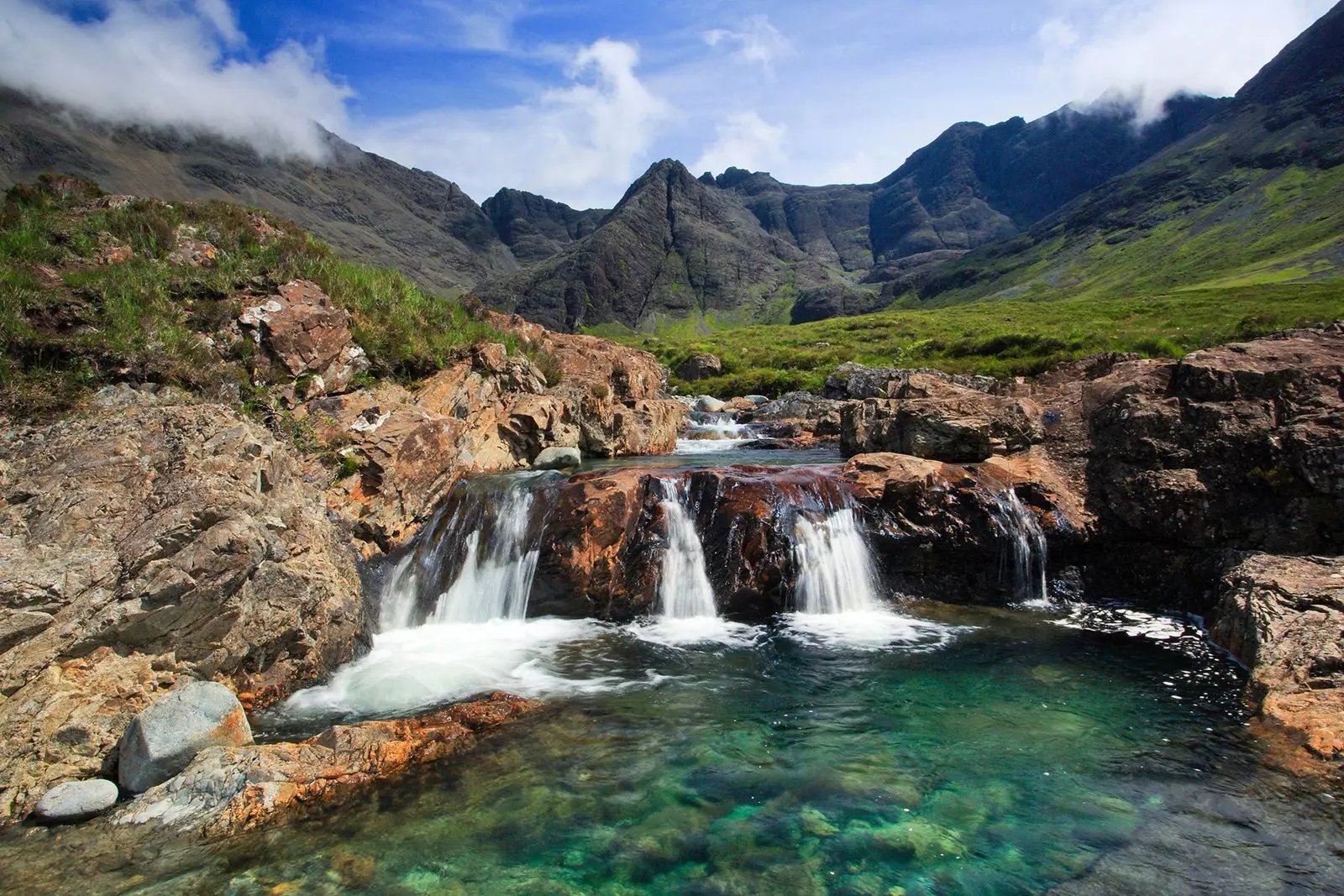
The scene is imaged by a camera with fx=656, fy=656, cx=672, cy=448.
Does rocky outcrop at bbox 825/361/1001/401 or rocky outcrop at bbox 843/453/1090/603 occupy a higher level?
rocky outcrop at bbox 825/361/1001/401

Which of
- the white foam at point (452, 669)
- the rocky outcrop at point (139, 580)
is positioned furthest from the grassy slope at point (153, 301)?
the white foam at point (452, 669)

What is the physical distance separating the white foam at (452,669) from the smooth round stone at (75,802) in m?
2.67

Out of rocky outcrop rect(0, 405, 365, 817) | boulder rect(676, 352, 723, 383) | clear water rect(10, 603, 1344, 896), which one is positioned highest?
boulder rect(676, 352, 723, 383)

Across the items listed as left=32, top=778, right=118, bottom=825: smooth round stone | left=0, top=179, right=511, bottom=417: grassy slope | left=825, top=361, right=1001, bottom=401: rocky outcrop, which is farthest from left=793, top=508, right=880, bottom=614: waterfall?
left=825, top=361, right=1001, bottom=401: rocky outcrop

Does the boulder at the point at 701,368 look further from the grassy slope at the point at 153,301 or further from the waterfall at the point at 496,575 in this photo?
the waterfall at the point at 496,575

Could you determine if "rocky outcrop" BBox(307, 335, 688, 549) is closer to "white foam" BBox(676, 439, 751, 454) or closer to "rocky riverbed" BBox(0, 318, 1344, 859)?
"rocky riverbed" BBox(0, 318, 1344, 859)

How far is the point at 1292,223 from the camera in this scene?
115m

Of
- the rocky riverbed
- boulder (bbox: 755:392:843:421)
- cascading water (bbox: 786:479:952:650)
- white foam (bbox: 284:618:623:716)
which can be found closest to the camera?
the rocky riverbed

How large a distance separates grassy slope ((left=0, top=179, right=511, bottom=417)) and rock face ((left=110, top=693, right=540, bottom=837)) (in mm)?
6680

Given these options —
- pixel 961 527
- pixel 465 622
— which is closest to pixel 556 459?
pixel 465 622

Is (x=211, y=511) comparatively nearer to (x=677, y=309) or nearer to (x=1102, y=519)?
(x=1102, y=519)

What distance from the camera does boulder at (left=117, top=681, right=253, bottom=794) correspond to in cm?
734

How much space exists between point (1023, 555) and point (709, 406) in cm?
3888

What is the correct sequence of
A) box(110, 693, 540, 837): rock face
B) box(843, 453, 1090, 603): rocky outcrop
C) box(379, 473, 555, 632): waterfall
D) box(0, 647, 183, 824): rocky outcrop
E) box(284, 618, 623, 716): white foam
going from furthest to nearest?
box(843, 453, 1090, 603): rocky outcrop, box(379, 473, 555, 632): waterfall, box(284, 618, 623, 716): white foam, box(0, 647, 183, 824): rocky outcrop, box(110, 693, 540, 837): rock face
